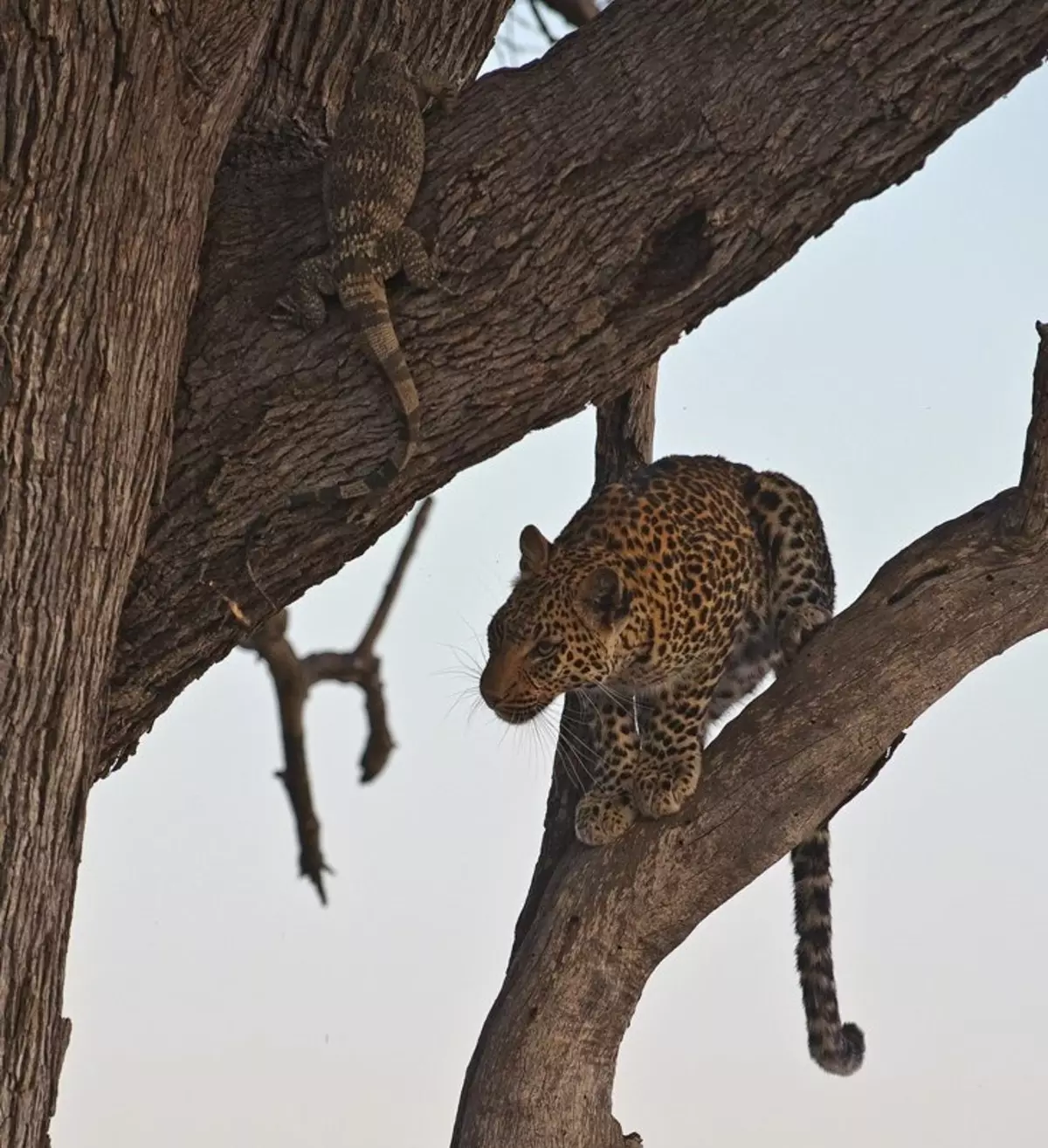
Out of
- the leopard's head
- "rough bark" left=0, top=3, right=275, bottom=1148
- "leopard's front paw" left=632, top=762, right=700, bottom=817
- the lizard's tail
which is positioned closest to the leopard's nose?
the leopard's head

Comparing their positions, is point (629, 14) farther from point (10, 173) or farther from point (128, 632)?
point (128, 632)

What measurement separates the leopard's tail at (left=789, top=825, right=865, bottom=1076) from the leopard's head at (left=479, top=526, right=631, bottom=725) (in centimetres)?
88

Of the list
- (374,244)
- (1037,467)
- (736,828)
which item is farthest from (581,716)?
(374,244)

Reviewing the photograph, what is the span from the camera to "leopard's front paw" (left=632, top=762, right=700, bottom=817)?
4.58m

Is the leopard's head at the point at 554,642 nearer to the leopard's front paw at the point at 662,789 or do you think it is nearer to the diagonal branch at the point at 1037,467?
the leopard's front paw at the point at 662,789

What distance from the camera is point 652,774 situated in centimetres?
480

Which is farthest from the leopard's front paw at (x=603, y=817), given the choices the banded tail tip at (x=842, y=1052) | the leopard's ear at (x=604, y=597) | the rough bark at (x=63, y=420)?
the rough bark at (x=63, y=420)

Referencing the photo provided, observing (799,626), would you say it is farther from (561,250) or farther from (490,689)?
(561,250)

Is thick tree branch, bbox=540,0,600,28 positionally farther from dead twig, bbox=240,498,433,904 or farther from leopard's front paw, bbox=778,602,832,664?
leopard's front paw, bbox=778,602,832,664

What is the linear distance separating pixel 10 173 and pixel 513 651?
2.05m

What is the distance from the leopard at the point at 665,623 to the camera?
16.6 ft

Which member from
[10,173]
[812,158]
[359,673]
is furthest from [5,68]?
[359,673]

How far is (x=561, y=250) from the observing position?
390cm

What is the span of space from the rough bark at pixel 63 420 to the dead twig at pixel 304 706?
105 inches
